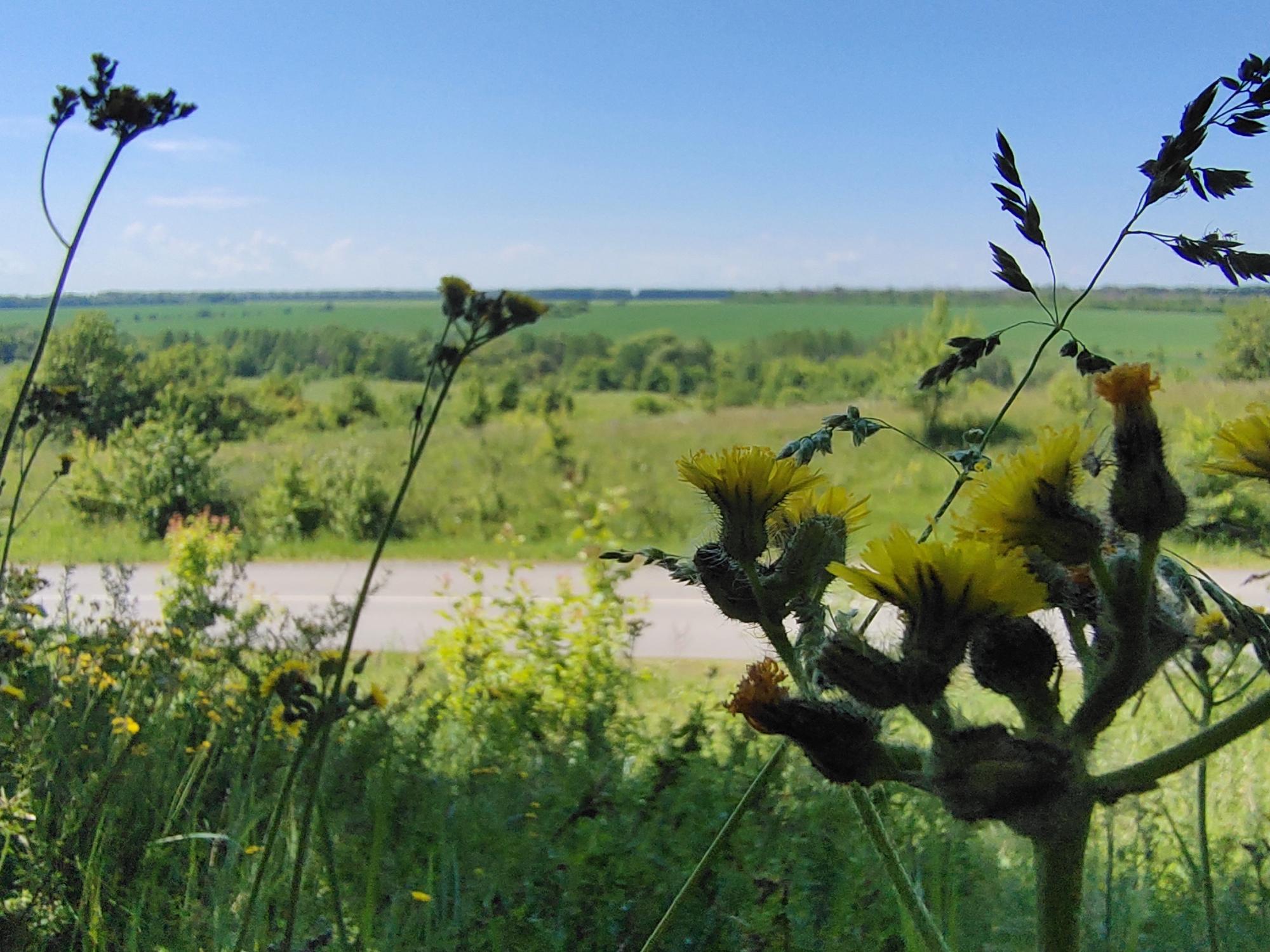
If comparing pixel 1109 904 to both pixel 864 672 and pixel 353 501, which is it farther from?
pixel 353 501

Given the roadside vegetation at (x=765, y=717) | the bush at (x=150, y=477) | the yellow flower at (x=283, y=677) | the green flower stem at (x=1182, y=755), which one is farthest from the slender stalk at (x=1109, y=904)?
the bush at (x=150, y=477)

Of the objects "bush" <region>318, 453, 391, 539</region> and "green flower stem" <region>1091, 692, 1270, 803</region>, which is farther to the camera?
"bush" <region>318, 453, 391, 539</region>

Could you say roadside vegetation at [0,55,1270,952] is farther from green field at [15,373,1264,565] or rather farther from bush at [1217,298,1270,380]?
green field at [15,373,1264,565]

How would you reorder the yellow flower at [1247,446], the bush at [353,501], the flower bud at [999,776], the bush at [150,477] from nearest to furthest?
the flower bud at [999,776] → the yellow flower at [1247,446] → the bush at [150,477] → the bush at [353,501]

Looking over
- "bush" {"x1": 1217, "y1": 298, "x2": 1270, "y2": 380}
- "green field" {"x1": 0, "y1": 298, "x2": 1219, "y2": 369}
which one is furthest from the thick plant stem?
"bush" {"x1": 1217, "y1": 298, "x2": 1270, "y2": 380}

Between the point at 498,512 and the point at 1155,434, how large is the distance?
948cm

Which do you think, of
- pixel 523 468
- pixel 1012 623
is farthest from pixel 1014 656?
pixel 523 468

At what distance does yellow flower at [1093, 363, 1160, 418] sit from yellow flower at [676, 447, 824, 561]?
0.17 meters

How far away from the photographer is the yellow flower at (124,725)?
67.9 inches

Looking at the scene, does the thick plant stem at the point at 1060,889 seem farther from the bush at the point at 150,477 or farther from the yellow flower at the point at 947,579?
the bush at the point at 150,477

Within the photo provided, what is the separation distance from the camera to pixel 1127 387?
0.54 meters

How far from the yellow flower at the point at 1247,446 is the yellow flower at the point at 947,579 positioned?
159 millimetres

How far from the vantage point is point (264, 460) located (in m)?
10.1

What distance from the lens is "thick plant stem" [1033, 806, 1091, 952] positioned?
19.1 inches
